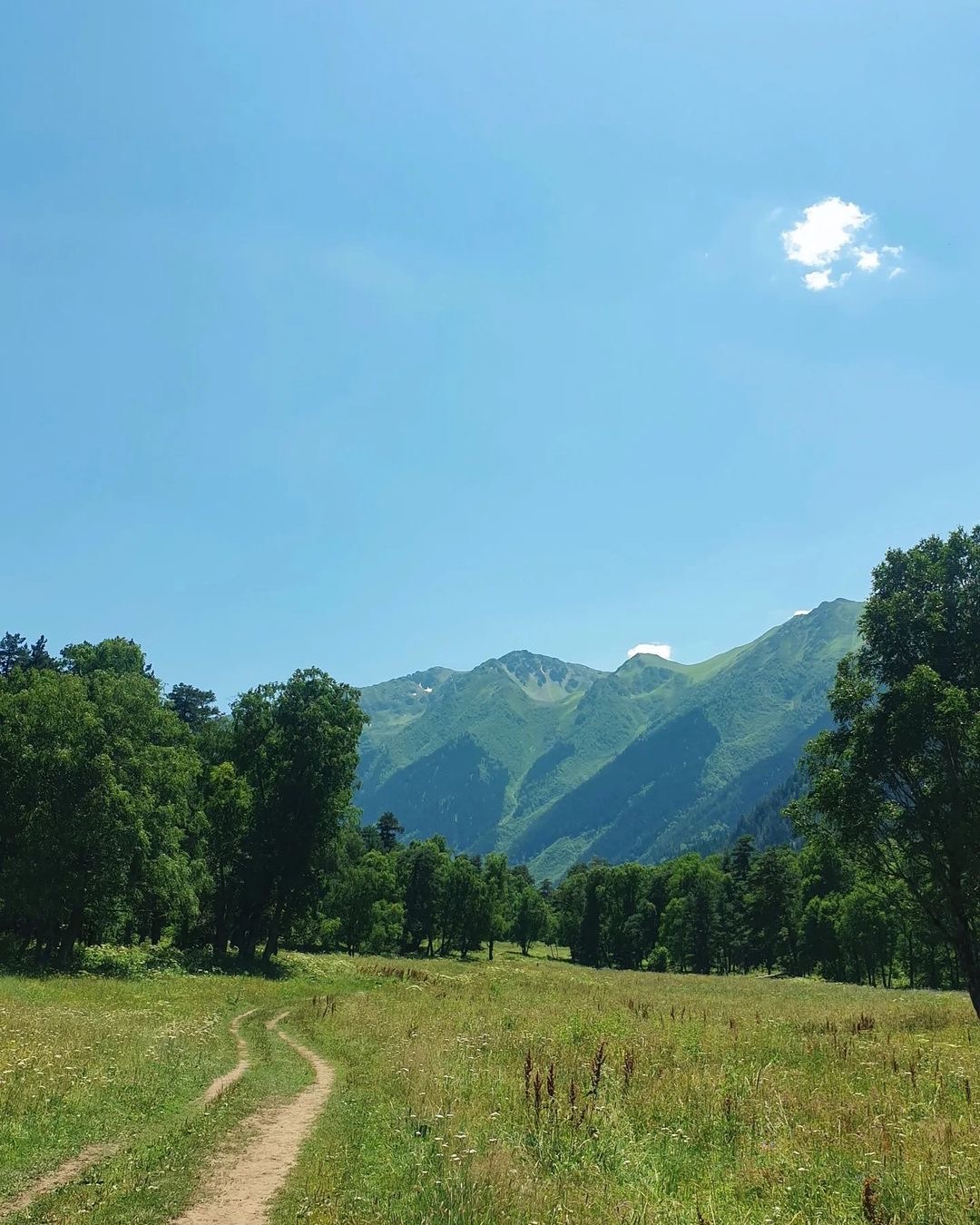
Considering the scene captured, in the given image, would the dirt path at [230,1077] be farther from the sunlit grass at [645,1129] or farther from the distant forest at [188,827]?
the distant forest at [188,827]

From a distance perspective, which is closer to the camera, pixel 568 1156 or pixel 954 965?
pixel 568 1156

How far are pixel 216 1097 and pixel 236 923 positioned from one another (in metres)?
39.9

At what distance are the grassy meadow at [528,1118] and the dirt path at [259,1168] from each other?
0.28 m

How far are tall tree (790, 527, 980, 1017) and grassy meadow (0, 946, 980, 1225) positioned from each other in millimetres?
4863

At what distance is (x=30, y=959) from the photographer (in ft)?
118

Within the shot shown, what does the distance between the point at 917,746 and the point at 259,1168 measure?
23037 mm

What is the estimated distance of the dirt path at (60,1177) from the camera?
8.18m

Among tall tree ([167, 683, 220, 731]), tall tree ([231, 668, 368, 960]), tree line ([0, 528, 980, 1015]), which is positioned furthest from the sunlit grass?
tall tree ([167, 683, 220, 731])

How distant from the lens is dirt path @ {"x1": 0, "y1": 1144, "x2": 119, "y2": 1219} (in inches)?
322

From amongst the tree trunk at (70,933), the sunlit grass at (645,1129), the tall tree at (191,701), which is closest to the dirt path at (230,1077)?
the sunlit grass at (645,1129)

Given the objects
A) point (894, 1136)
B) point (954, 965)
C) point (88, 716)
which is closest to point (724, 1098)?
point (894, 1136)

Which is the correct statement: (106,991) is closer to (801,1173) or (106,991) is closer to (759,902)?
(801,1173)

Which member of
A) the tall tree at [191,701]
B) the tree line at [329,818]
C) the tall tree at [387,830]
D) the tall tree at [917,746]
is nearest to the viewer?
the tall tree at [917,746]

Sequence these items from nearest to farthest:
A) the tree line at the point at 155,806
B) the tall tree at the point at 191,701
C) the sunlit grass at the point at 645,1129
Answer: the sunlit grass at the point at 645,1129 < the tree line at the point at 155,806 < the tall tree at the point at 191,701
